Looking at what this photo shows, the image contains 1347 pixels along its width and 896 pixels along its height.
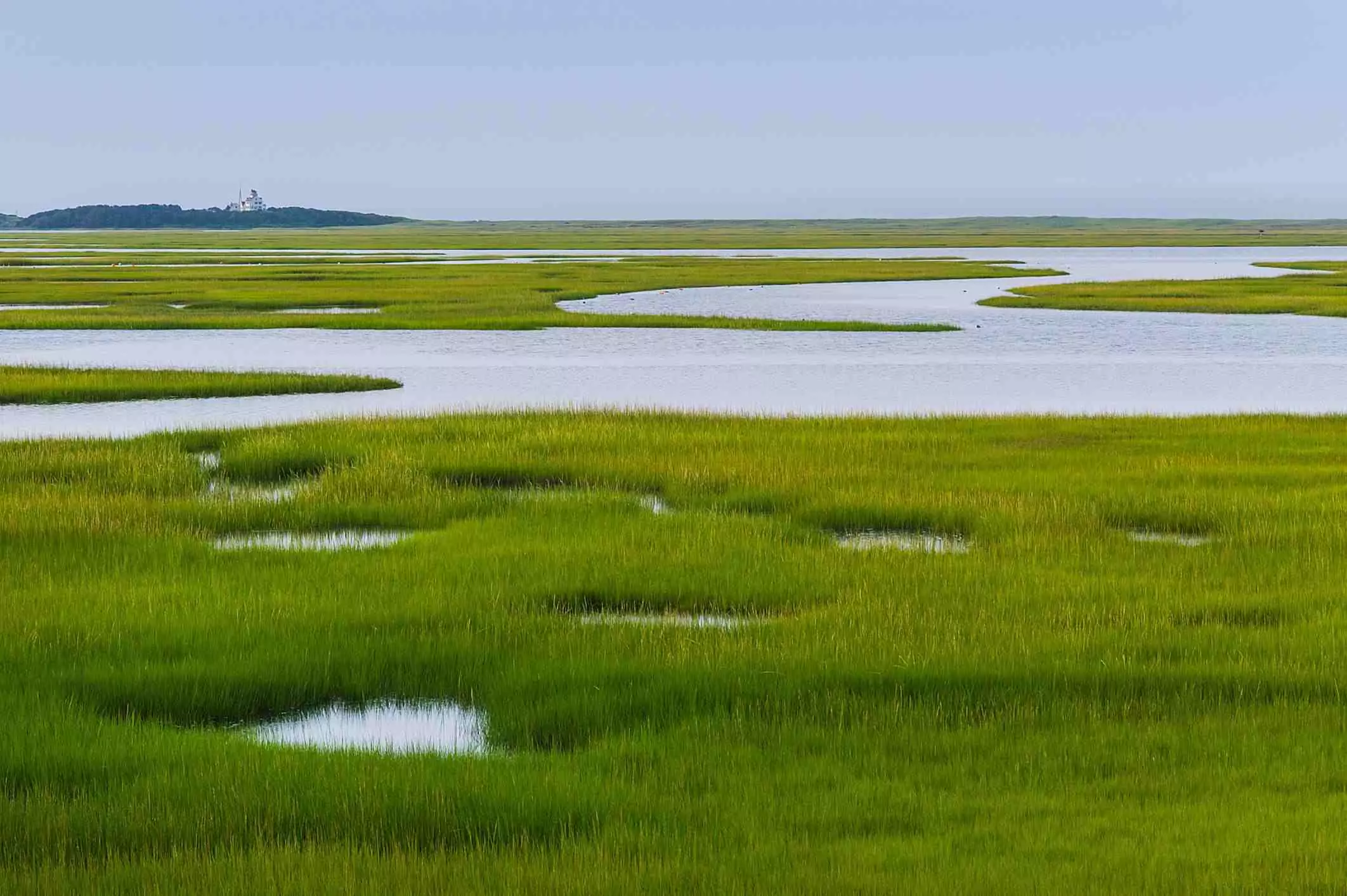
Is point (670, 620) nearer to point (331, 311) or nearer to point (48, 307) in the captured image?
A: point (331, 311)

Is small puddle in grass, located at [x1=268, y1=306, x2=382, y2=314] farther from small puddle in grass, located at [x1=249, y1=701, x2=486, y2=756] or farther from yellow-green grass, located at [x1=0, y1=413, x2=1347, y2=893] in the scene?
small puddle in grass, located at [x1=249, y1=701, x2=486, y2=756]

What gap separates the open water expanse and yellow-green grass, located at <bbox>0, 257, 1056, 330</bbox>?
166 centimetres

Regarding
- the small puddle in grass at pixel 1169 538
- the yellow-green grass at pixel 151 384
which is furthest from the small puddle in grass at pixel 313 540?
the yellow-green grass at pixel 151 384

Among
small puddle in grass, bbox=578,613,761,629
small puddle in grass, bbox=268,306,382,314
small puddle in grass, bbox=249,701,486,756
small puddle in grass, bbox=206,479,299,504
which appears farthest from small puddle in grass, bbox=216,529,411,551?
small puddle in grass, bbox=268,306,382,314

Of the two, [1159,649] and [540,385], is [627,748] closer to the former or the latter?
[1159,649]

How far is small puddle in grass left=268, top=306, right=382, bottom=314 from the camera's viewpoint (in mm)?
51719

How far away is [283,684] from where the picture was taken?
402 inches

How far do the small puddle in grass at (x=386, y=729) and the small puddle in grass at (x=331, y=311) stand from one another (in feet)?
138

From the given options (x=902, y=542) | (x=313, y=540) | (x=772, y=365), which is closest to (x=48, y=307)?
(x=772, y=365)

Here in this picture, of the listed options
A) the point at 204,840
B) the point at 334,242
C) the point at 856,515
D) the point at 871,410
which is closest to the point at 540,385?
the point at 871,410

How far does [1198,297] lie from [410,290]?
29502 millimetres

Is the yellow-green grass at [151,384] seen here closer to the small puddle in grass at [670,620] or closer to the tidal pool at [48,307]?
the small puddle in grass at [670,620]

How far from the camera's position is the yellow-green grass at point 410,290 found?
46625 mm

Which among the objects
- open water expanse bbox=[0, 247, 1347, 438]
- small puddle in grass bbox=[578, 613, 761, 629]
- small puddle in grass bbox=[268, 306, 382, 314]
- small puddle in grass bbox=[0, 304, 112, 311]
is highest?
small puddle in grass bbox=[0, 304, 112, 311]
